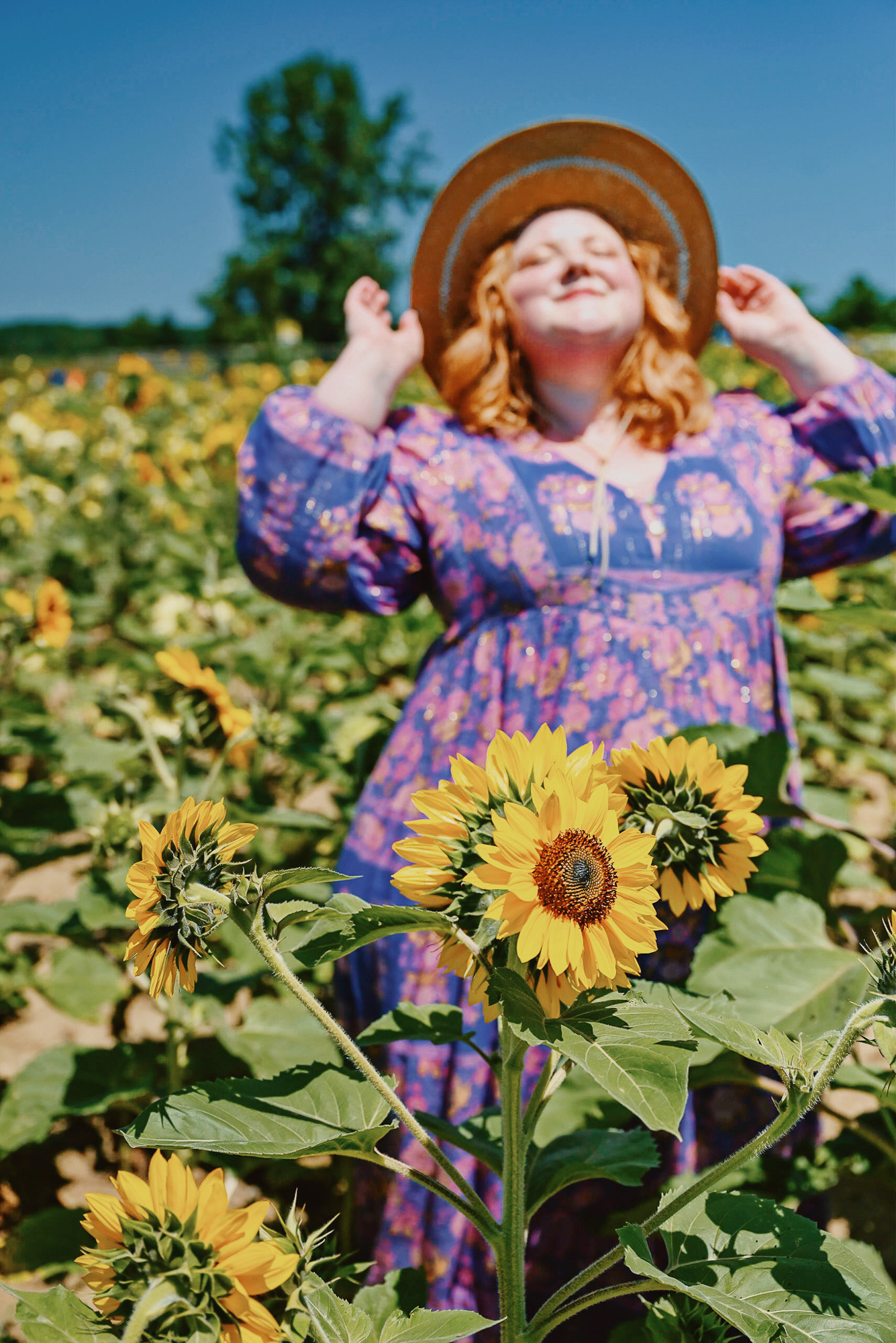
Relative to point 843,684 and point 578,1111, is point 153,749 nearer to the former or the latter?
point 578,1111

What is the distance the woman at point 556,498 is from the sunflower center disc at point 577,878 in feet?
2.36

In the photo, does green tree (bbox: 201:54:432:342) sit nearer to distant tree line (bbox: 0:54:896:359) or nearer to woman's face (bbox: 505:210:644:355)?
distant tree line (bbox: 0:54:896:359)

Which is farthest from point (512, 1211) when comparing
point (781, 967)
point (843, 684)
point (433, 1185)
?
point (843, 684)

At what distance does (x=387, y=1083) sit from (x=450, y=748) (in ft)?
2.42

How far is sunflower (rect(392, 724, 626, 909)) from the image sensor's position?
720 mm

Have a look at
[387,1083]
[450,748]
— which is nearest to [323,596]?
[450,748]

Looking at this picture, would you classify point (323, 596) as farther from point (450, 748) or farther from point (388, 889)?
point (388, 889)

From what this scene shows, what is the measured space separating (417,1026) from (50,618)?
143cm

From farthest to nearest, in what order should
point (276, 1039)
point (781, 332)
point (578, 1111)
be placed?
point (781, 332)
point (276, 1039)
point (578, 1111)

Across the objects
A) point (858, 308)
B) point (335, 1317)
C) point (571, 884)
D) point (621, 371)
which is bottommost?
point (335, 1317)

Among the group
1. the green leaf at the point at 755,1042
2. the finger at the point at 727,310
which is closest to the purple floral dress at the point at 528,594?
the finger at the point at 727,310

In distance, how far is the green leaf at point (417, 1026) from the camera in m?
0.88

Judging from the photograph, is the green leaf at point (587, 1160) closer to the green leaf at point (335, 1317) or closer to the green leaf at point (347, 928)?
the green leaf at point (335, 1317)

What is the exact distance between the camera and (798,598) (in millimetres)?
1621
